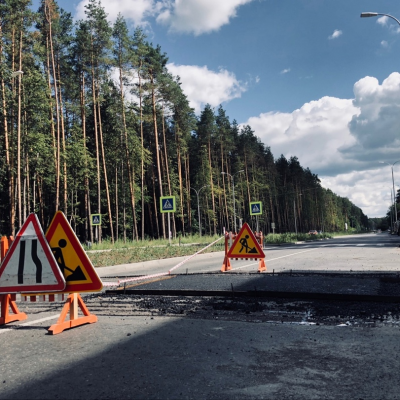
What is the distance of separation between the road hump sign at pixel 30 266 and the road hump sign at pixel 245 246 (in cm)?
729

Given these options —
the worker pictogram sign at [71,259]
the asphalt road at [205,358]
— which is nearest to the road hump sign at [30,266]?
the worker pictogram sign at [71,259]

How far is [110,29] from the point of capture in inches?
1401

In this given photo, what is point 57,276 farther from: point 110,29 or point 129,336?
point 110,29

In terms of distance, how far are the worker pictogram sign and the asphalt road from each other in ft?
1.99

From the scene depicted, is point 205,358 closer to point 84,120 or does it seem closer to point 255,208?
point 255,208

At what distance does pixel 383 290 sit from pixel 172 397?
581 cm

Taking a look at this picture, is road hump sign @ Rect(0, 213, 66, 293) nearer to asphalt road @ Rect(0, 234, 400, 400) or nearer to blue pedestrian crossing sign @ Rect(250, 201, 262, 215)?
asphalt road @ Rect(0, 234, 400, 400)

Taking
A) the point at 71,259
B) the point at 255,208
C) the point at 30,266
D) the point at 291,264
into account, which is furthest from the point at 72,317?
the point at 255,208

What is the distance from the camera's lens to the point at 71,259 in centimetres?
569

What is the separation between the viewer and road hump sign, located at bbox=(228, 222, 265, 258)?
11888 millimetres

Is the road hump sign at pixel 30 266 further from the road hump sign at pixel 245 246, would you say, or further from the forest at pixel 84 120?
the forest at pixel 84 120

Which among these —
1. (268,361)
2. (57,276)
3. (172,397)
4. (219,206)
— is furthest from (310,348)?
(219,206)

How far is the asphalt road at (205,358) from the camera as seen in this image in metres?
3.25

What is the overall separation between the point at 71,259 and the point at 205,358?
260 centimetres
